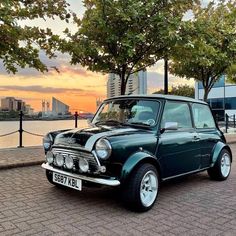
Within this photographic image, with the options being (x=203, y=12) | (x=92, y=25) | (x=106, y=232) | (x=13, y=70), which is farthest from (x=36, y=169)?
(x=203, y=12)

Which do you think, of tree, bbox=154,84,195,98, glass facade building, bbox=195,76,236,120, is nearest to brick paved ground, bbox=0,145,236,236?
glass facade building, bbox=195,76,236,120

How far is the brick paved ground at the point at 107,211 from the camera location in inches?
166

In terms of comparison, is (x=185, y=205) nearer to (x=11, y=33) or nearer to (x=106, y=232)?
(x=106, y=232)

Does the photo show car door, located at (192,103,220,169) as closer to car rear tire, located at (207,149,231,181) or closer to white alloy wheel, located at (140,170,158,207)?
car rear tire, located at (207,149,231,181)

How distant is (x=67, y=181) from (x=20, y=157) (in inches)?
174

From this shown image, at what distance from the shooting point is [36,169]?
802cm

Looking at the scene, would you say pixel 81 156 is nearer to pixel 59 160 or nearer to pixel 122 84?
pixel 59 160

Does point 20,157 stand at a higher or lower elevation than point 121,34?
lower

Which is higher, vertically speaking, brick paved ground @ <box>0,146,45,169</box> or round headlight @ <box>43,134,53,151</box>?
round headlight @ <box>43,134,53,151</box>

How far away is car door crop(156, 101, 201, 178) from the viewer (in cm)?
559

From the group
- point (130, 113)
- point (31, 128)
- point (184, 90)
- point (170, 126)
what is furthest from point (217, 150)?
point (184, 90)

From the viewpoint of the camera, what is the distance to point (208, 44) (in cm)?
1189

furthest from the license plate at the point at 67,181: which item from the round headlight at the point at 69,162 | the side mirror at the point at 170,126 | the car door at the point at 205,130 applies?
the car door at the point at 205,130

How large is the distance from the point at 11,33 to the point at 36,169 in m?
3.23
